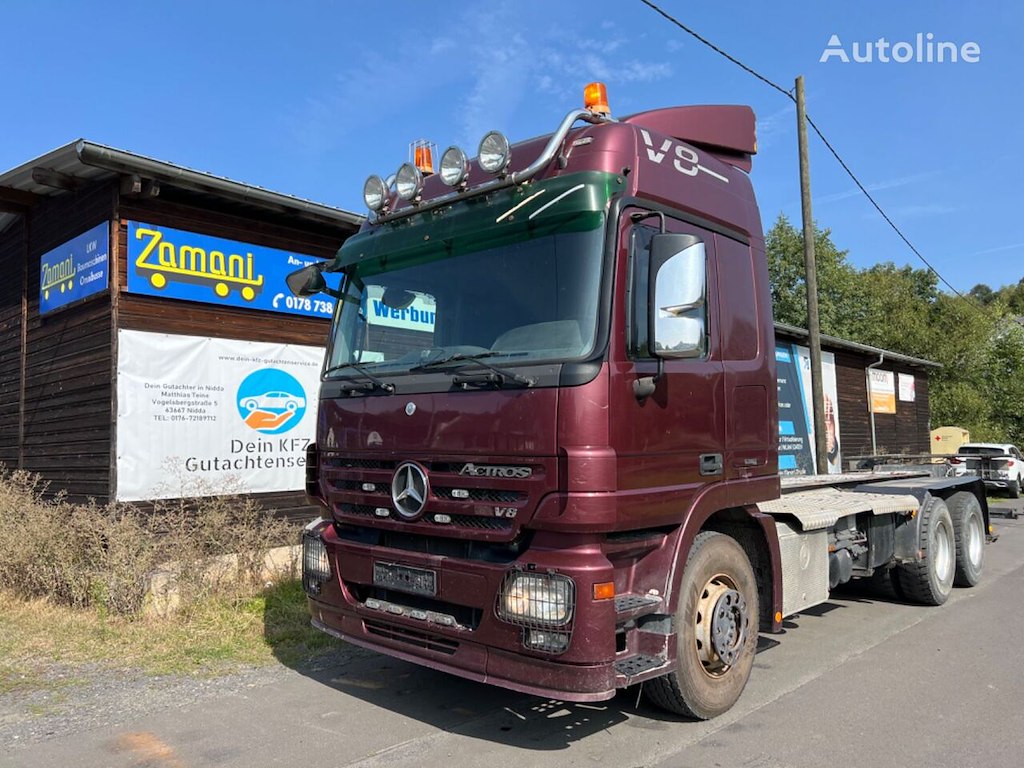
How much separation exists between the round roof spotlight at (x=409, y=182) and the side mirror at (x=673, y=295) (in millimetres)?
1633

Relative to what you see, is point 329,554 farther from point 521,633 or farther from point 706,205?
point 706,205

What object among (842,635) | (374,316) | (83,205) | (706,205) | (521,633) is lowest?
(842,635)

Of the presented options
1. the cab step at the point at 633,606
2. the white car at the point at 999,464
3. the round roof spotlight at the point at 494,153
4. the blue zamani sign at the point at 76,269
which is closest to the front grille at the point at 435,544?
the cab step at the point at 633,606

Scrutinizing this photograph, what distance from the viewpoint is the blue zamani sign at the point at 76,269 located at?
8008 millimetres

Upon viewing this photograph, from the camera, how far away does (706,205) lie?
4641 mm

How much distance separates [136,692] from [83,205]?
5835mm

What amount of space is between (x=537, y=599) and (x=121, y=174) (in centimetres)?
656

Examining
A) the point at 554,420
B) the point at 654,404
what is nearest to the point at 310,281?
the point at 554,420

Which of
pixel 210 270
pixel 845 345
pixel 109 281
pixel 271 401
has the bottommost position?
pixel 271 401

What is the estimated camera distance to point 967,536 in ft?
27.3

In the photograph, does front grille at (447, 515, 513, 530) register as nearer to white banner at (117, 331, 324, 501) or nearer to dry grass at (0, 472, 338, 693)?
dry grass at (0, 472, 338, 693)

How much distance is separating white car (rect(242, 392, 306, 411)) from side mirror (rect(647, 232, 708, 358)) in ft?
20.6

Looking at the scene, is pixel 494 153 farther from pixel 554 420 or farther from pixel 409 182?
pixel 554 420

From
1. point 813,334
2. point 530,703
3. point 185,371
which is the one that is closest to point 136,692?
point 530,703
